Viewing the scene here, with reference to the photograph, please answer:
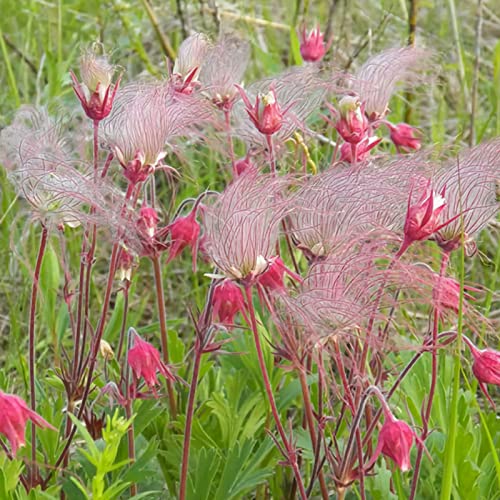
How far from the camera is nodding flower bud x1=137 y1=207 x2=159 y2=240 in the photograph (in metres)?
2.09

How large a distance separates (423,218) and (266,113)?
1.77ft

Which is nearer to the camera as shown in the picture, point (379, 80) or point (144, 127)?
point (144, 127)

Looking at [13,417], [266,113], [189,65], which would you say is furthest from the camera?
[189,65]

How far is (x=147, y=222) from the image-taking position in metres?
2.11

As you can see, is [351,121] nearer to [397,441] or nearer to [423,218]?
[423,218]

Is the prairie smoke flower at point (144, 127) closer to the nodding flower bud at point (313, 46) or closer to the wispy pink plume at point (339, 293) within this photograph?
the wispy pink plume at point (339, 293)

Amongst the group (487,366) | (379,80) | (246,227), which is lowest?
(487,366)

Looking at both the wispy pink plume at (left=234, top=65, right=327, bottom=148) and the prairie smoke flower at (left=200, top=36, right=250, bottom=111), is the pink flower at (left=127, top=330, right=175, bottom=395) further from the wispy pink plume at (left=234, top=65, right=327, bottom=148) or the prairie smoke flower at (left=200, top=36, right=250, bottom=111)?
the prairie smoke flower at (left=200, top=36, right=250, bottom=111)

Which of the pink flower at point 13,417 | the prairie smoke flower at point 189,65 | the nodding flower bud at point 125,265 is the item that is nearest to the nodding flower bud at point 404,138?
the prairie smoke flower at point 189,65

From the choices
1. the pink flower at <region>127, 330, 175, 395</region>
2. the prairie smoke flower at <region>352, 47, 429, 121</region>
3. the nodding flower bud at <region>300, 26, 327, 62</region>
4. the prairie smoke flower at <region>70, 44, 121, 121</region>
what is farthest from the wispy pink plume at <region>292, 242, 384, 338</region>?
the nodding flower bud at <region>300, 26, 327, 62</region>

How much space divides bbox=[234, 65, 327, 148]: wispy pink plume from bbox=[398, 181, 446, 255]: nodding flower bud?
62cm

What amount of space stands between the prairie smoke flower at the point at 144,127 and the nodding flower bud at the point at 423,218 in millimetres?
610

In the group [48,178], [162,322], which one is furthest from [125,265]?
[48,178]

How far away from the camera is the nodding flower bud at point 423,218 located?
1.69 meters
